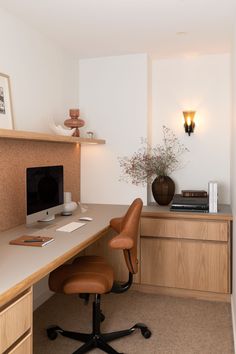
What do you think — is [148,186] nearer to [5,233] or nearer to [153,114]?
[153,114]

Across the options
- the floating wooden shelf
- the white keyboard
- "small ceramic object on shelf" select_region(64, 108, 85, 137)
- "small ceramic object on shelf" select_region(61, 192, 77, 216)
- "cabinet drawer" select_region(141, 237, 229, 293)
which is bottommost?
"cabinet drawer" select_region(141, 237, 229, 293)

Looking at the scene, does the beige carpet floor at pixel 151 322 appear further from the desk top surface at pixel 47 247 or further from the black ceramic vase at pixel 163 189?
the black ceramic vase at pixel 163 189

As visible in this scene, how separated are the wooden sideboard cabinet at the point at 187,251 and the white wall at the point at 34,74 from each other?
1.32 meters

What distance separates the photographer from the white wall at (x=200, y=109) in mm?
3719

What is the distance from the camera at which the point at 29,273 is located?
1637 millimetres

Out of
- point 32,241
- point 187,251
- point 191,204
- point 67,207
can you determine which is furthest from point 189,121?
point 32,241

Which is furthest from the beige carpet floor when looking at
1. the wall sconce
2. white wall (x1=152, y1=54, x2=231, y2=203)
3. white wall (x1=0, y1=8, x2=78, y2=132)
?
the wall sconce

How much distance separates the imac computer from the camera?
2425 millimetres

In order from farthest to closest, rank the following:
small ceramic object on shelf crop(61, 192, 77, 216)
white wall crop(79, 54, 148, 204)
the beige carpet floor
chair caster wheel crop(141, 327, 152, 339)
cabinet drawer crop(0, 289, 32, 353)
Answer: white wall crop(79, 54, 148, 204)
small ceramic object on shelf crop(61, 192, 77, 216)
chair caster wheel crop(141, 327, 152, 339)
the beige carpet floor
cabinet drawer crop(0, 289, 32, 353)

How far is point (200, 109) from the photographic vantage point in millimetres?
3777

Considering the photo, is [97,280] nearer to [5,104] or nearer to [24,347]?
[24,347]

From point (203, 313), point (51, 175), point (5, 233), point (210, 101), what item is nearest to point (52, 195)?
point (51, 175)

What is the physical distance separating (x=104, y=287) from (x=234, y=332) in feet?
3.53

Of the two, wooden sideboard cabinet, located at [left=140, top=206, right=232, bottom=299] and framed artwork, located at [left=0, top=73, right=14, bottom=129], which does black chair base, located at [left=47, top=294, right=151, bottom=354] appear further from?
framed artwork, located at [left=0, top=73, right=14, bottom=129]
